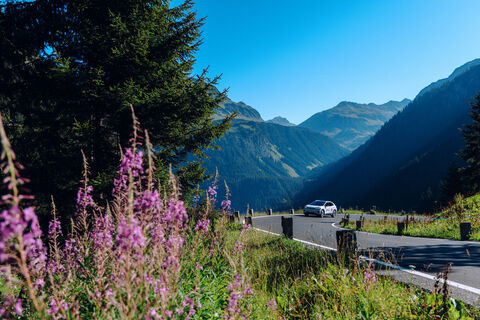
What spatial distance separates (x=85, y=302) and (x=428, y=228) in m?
15.6

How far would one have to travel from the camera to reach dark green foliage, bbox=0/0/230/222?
751 cm

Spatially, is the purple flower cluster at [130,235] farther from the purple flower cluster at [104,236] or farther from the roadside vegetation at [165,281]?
the purple flower cluster at [104,236]

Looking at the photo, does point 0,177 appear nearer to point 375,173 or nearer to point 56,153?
point 56,153

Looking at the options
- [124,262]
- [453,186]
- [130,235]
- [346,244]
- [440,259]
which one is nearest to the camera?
[130,235]

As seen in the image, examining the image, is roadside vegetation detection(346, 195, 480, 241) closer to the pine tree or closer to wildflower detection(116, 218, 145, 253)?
wildflower detection(116, 218, 145, 253)

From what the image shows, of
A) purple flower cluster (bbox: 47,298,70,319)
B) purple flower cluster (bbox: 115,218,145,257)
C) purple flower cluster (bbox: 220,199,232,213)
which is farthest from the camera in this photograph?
purple flower cluster (bbox: 220,199,232,213)

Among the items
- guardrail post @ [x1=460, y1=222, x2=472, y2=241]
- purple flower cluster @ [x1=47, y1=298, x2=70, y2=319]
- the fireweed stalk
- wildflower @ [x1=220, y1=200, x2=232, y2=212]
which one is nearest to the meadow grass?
guardrail post @ [x1=460, y1=222, x2=472, y2=241]

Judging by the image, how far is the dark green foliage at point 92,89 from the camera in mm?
7512

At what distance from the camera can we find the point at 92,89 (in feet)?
25.7

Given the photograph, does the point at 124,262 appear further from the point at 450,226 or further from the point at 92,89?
the point at 450,226

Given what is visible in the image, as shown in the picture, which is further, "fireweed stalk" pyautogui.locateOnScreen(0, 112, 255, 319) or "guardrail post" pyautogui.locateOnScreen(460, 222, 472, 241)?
"guardrail post" pyautogui.locateOnScreen(460, 222, 472, 241)

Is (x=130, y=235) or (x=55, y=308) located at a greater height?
(x=130, y=235)

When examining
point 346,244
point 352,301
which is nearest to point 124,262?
point 352,301

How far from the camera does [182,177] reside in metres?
9.23
